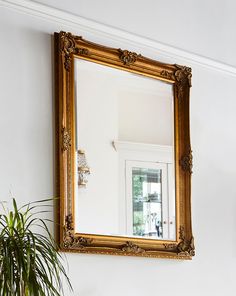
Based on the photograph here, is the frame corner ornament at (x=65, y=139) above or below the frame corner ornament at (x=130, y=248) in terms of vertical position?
above

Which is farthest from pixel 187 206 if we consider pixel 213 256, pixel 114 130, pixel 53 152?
pixel 53 152

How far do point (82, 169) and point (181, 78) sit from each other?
30.3 inches

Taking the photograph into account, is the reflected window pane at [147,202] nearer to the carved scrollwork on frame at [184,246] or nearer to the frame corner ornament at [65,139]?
the carved scrollwork on frame at [184,246]

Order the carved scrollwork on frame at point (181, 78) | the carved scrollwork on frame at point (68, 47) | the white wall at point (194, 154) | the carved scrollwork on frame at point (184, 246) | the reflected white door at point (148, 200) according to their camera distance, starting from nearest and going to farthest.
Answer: the white wall at point (194, 154) < the carved scrollwork on frame at point (68, 47) < the reflected white door at point (148, 200) < the carved scrollwork on frame at point (184, 246) < the carved scrollwork on frame at point (181, 78)

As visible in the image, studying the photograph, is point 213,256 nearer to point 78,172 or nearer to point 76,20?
point 78,172

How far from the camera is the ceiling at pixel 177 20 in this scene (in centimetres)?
249

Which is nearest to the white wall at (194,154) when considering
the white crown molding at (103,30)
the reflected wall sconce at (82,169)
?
the white crown molding at (103,30)

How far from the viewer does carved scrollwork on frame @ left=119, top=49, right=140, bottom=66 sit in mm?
2494

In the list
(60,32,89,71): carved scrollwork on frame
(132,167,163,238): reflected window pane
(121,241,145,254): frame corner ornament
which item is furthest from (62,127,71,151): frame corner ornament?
(121,241,145,254): frame corner ornament

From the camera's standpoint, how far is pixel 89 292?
2.24 meters

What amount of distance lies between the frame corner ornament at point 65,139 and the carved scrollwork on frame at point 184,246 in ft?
2.41

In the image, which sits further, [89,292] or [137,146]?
[137,146]

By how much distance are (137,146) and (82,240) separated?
518mm

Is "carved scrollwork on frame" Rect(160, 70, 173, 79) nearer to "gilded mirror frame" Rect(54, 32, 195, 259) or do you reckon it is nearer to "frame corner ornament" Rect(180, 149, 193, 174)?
"gilded mirror frame" Rect(54, 32, 195, 259)
